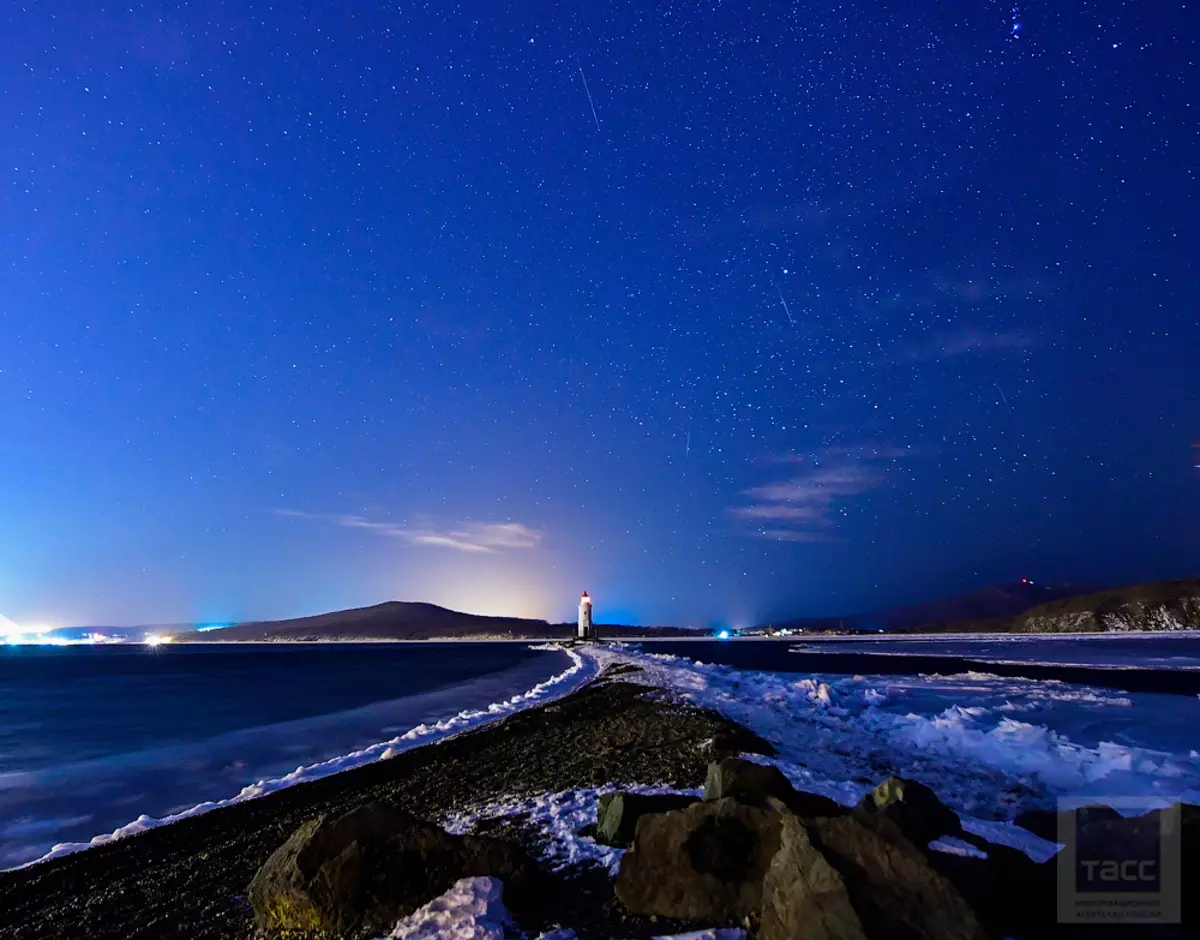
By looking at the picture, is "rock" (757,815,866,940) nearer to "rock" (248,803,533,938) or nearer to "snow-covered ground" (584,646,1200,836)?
"rock" (248,803,533,938)

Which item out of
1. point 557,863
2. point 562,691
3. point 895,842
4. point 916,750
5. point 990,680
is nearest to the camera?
point 895,842

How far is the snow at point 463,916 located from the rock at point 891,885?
2.95 metres

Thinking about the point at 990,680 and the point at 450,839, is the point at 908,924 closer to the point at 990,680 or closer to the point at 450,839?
the point at 450,839

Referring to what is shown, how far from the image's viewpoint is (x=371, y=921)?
6703mm

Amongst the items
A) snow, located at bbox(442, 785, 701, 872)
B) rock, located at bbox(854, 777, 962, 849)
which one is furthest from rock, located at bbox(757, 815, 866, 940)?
snow, located at bbox(442, 785, 701, 872)

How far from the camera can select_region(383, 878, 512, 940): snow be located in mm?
6254

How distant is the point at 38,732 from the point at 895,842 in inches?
1667

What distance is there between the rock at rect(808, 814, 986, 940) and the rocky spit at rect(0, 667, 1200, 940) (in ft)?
0.03

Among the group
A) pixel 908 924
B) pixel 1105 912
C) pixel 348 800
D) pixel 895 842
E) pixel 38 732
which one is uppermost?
pixel 895 842

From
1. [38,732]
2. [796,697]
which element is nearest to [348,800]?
[796,697]

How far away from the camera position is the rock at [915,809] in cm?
782

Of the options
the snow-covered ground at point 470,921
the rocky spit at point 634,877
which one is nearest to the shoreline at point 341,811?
the rocky spit at point 634,877

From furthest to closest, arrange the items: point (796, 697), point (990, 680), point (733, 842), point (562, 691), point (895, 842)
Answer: point (990, 680) < point (562, 691) < point (796, 697) < point (733, 842) < point (895, 842)

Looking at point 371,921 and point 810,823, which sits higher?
point 810,823
